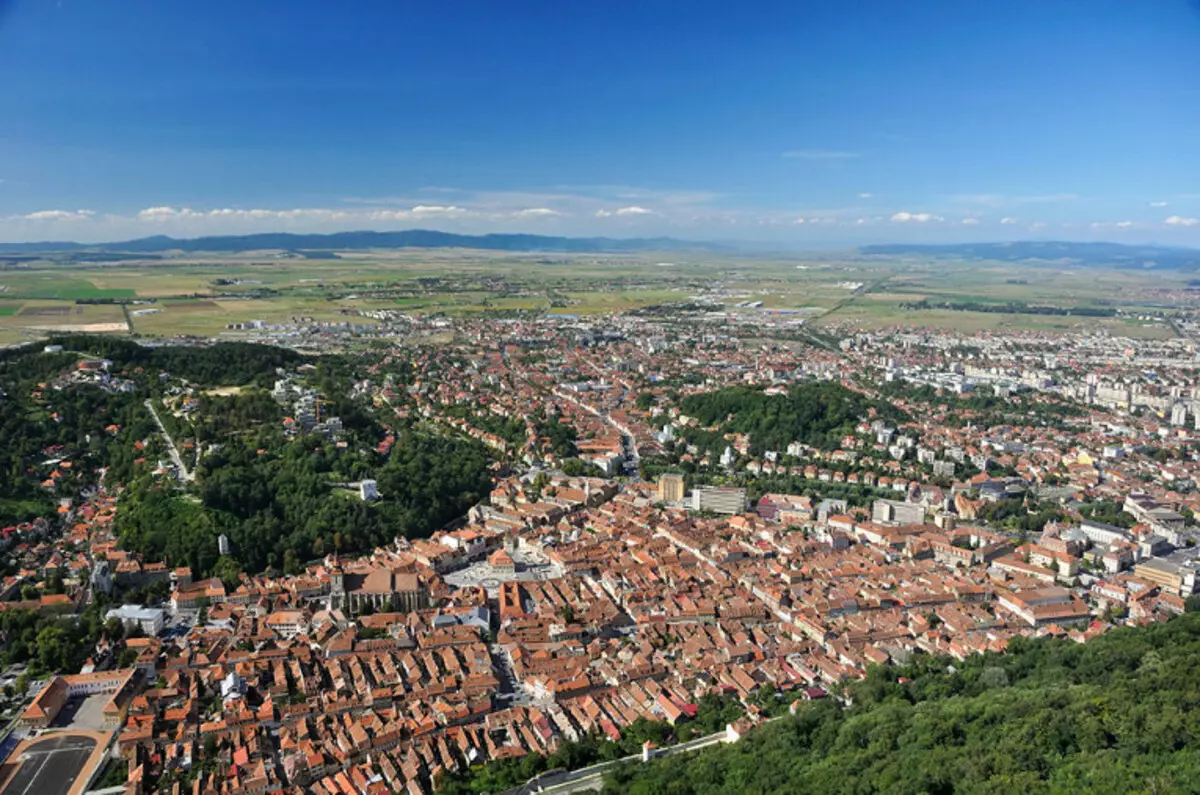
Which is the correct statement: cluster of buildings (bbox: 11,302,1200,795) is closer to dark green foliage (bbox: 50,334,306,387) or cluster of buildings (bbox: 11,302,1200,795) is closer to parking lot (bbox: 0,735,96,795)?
parking lot (bbox: 0,735,96,795)

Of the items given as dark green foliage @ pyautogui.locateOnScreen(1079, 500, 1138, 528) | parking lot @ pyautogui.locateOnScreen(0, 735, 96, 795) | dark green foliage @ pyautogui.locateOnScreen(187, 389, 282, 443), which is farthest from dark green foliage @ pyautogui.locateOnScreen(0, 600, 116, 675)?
dark green foliage @ pyautogui.locateOnScreen(1079, 500, 1138, 528)

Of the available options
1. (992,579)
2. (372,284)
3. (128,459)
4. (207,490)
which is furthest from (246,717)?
(372,284)

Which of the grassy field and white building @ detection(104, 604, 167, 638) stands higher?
the grassy field

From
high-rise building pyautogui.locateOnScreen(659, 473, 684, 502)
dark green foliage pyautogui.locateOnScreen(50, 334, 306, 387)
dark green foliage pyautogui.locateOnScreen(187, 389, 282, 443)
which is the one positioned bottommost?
high-rise building pyautogui.locateOnScreen(659, 473, 684, 502)

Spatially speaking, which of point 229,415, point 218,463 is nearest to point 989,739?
point 218,463

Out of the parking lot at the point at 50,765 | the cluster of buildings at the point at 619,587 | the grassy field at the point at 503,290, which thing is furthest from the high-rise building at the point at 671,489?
the grassy field at the point at 503,290

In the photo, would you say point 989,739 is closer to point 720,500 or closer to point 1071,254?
point 720,500
